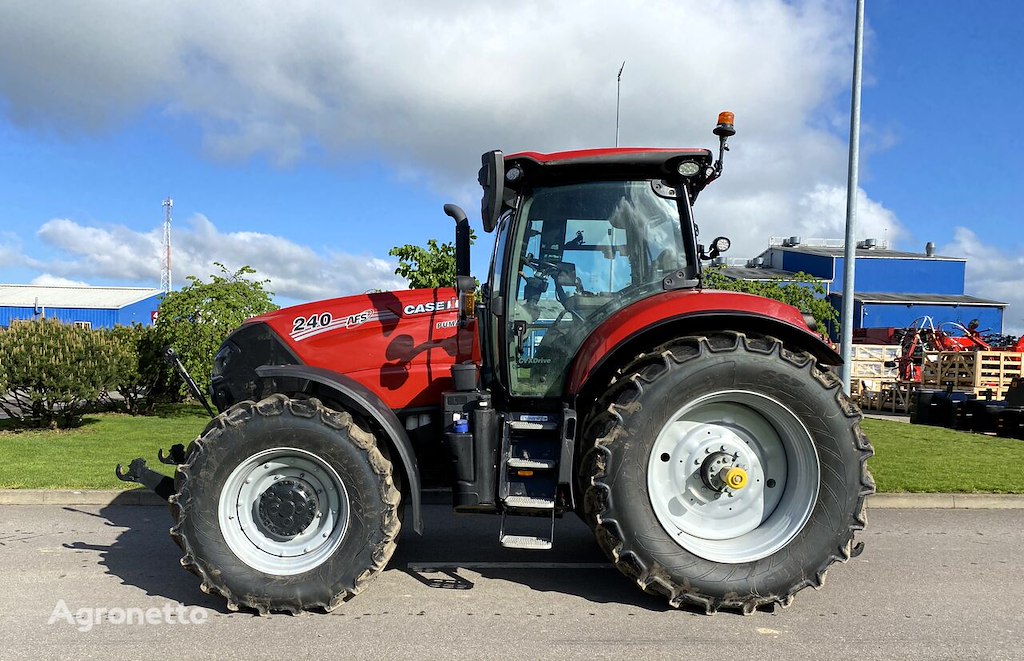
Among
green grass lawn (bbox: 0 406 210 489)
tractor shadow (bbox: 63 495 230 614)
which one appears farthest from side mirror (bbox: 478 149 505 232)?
green grass lawn (bbox: 0 406 210 489)

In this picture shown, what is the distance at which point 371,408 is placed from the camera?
13.4ft

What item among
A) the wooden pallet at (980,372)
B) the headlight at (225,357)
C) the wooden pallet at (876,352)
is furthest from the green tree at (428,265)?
the wooden pallet at (876,352)

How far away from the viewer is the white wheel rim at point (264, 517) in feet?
13.1

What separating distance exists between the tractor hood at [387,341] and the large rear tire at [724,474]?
1.10 meters

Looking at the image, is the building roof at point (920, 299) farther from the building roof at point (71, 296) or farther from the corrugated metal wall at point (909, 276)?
the building roof at point (71, 296)

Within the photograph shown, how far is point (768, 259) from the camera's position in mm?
48969

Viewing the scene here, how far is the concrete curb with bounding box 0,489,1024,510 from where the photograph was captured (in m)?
6.82

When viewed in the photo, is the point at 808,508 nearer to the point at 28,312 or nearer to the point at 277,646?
the point at 277,646

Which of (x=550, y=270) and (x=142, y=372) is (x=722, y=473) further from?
(x=142, y=372)

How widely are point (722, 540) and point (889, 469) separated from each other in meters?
5.30

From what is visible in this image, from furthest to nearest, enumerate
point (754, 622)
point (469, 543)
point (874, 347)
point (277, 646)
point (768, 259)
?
point (768, 259) < point (874, 347) < point (469, 543) < point (754, 622) < point (277, 646)

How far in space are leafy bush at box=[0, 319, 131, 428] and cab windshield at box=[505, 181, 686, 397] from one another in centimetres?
1042

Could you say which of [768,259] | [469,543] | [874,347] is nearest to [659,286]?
[469,543]

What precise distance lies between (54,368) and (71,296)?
43.0m
